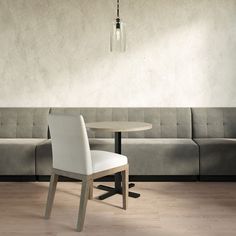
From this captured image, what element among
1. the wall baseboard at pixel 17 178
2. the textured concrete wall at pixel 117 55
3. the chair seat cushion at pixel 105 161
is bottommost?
the wall baseboard at pixel 17 178

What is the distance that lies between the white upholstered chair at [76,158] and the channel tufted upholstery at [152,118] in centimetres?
146

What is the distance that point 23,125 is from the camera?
4.18m

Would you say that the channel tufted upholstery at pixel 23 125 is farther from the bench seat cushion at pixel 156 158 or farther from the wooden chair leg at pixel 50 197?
the wooden chair leg at pixel 50 197

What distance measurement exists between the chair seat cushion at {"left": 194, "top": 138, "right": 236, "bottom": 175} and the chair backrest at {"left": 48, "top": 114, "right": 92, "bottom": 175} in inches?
61.8

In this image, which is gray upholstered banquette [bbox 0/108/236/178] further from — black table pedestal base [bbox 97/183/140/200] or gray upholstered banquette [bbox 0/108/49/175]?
black table pedestal base [bbox 97/183/140/200]

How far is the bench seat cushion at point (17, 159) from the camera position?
3654 millimetres

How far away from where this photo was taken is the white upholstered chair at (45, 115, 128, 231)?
95.3 inches

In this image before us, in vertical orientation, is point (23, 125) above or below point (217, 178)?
above

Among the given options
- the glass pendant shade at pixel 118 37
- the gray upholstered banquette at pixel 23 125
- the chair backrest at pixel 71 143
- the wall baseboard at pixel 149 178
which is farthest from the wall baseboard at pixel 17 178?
the glass pendant shade at pixel 118 37

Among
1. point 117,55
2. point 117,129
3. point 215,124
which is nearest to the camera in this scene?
point 117,129

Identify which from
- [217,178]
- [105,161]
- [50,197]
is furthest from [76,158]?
[217,178]

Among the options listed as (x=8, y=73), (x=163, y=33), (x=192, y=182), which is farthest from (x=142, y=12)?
(x=192, y=182)

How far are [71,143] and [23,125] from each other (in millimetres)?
1853

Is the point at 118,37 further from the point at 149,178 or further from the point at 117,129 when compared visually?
the point at 149,178
